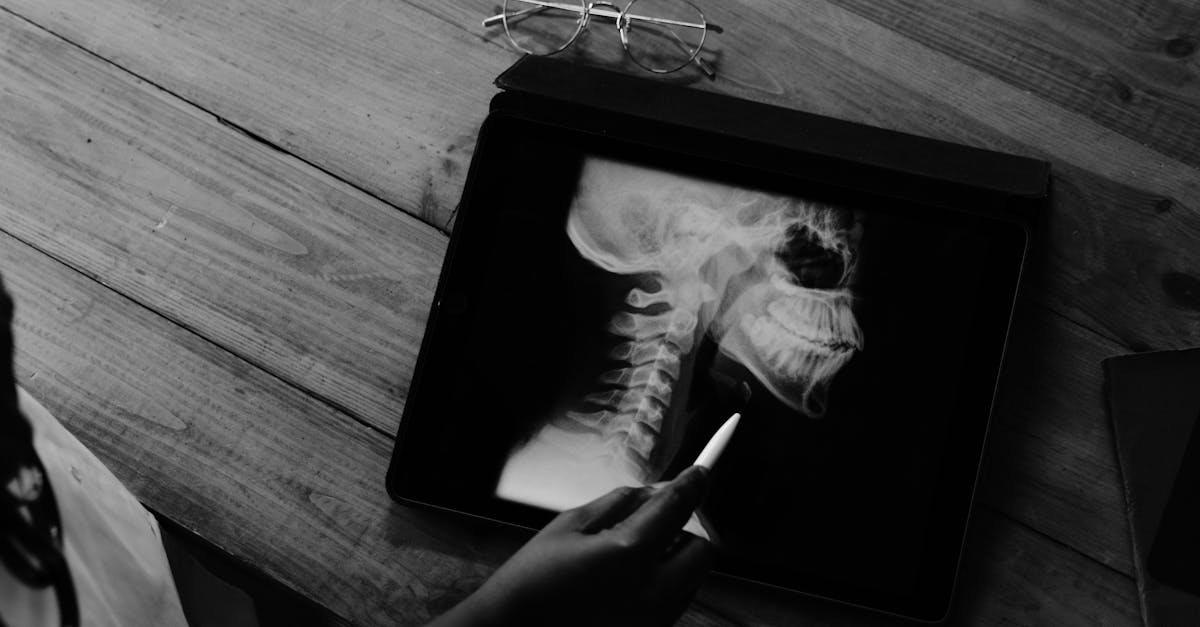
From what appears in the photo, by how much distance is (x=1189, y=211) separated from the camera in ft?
2.05

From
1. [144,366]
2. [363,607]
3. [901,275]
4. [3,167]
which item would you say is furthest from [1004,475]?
[3,167]

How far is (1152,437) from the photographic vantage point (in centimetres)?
59

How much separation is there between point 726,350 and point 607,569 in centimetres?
Result: 18

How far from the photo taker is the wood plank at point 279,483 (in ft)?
1.97

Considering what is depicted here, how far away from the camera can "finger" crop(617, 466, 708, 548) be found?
49 cm

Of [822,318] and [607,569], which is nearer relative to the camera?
[607,569]

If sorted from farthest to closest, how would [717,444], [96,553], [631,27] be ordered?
[631,27] < [717,444] < [96,553]

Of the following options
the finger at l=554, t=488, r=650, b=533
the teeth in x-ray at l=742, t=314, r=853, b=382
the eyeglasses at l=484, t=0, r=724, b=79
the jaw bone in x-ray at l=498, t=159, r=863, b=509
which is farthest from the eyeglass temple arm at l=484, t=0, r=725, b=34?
the finger at l=554, t=488, r=650, b=533

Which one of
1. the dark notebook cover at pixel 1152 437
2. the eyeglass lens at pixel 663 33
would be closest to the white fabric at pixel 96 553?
the eyeglass lens at pixel 663 33

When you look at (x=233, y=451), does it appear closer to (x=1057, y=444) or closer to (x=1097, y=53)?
(x=1057, y=444)

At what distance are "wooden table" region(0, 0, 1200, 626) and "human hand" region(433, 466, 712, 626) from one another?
0.39 feet

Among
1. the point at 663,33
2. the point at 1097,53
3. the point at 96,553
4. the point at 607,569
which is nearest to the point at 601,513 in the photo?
the point at 607,569

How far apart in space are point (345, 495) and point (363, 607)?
79mm

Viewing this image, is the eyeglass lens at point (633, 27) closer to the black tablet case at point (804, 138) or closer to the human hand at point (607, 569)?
the black tablet case at point (804, 138)
